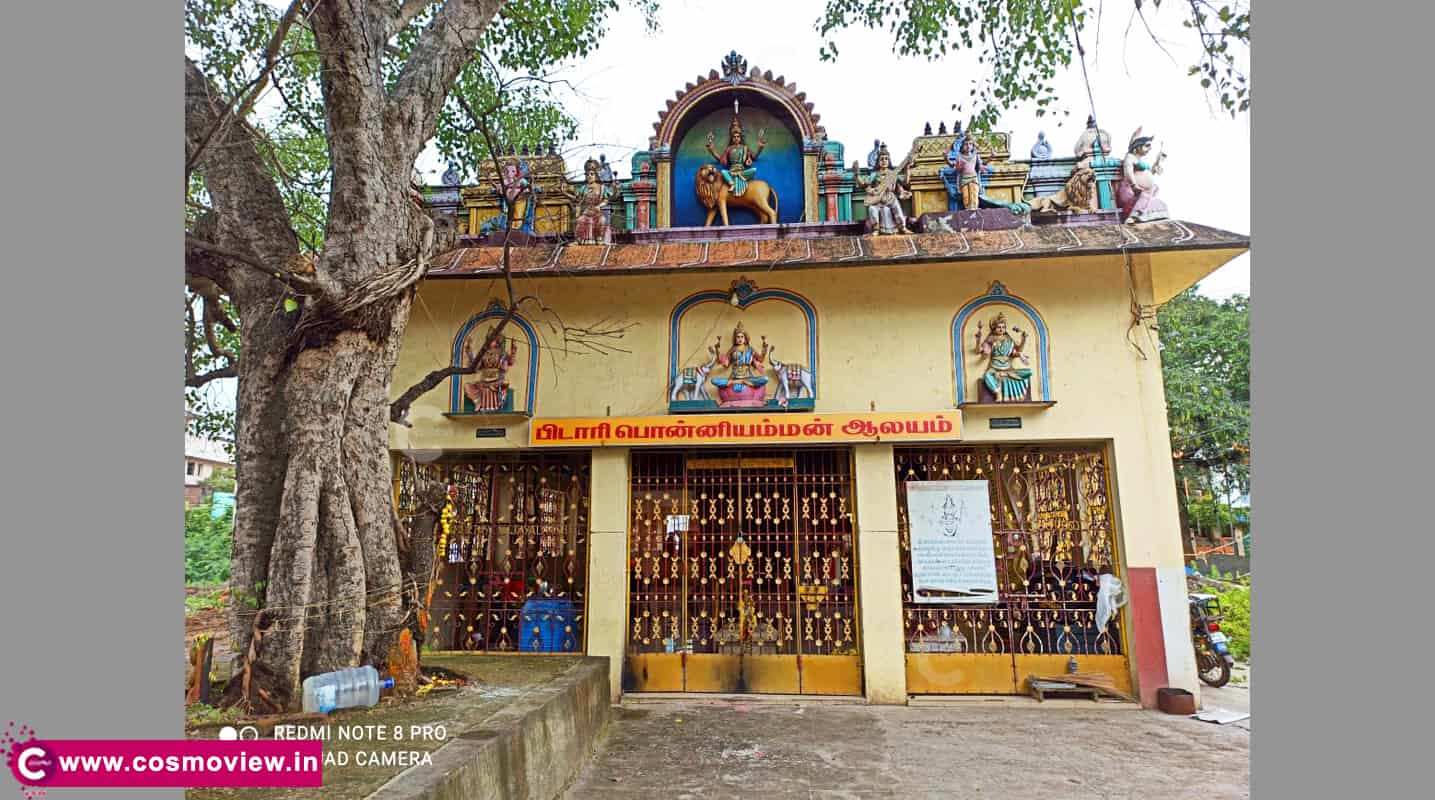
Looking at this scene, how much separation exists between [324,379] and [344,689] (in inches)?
72.1

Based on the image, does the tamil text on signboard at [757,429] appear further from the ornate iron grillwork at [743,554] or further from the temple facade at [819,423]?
the ornate iron grillwork at [743,554]

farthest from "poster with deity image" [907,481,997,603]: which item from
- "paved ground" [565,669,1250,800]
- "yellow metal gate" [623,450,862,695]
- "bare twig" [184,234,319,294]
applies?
"bare twig" [184,234,319,294]

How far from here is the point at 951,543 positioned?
7633 mm

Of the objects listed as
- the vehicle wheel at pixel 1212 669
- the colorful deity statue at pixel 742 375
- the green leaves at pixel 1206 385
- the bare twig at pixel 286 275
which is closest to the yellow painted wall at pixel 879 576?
the colorful deity statue at pixel 742 375

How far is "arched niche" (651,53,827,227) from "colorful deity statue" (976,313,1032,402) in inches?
95.6

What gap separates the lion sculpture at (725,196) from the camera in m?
8.39

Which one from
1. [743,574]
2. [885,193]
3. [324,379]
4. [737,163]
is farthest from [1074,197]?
[324,379]

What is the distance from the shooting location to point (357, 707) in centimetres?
412

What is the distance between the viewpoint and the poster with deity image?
24.7ft

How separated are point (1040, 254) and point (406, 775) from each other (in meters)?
6.91

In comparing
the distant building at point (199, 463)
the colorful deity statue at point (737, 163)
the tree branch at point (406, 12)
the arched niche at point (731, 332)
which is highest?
the colorful deity statue at point (737, 163)

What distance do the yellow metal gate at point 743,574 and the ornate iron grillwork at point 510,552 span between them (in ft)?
2.37

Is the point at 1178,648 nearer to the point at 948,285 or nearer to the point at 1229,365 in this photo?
the point at 948,285

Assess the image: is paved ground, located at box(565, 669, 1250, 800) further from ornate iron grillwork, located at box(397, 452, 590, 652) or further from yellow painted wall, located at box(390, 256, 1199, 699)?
ornate iron grillwork, located at box(397, 452, 590, 652)
